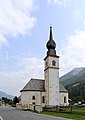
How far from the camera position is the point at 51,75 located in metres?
66.1

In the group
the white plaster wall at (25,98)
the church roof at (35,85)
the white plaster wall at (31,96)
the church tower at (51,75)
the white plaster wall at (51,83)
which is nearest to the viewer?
the white plaster wall at (51,83)

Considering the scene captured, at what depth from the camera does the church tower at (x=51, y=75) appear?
6469cm

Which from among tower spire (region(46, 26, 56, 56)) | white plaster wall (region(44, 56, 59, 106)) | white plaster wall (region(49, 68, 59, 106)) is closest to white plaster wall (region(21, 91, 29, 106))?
white plaster wall (region(44, 56, 59, 106))

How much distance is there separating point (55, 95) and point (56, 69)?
22.9 ft

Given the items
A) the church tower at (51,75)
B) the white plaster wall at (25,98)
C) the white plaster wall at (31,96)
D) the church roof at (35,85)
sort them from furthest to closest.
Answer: the church roof at (35,85) → the white plaster wall at (25,98) → the white plaster wall at (31,96) → the church tower at (51,75)

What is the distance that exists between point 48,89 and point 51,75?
12.4 ft

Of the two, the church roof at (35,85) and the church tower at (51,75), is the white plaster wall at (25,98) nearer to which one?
the church roof at (35,85)

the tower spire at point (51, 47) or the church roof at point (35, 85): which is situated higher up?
the tower spire at point (51, 47)

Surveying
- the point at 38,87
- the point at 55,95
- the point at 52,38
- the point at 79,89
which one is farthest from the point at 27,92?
the point at 79,89

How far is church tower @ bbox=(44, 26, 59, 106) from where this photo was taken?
64688 millimetres

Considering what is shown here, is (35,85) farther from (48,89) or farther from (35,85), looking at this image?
(48,89)

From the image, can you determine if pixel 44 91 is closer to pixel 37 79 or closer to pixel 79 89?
pixel 37 79

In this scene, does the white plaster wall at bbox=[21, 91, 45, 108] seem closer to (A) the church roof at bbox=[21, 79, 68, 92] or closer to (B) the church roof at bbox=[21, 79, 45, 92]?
Answer: (A) the church roof at bbox=[21, 79, 68, 92]

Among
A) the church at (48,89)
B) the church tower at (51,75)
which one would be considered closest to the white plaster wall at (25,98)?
the church at (48,89)
